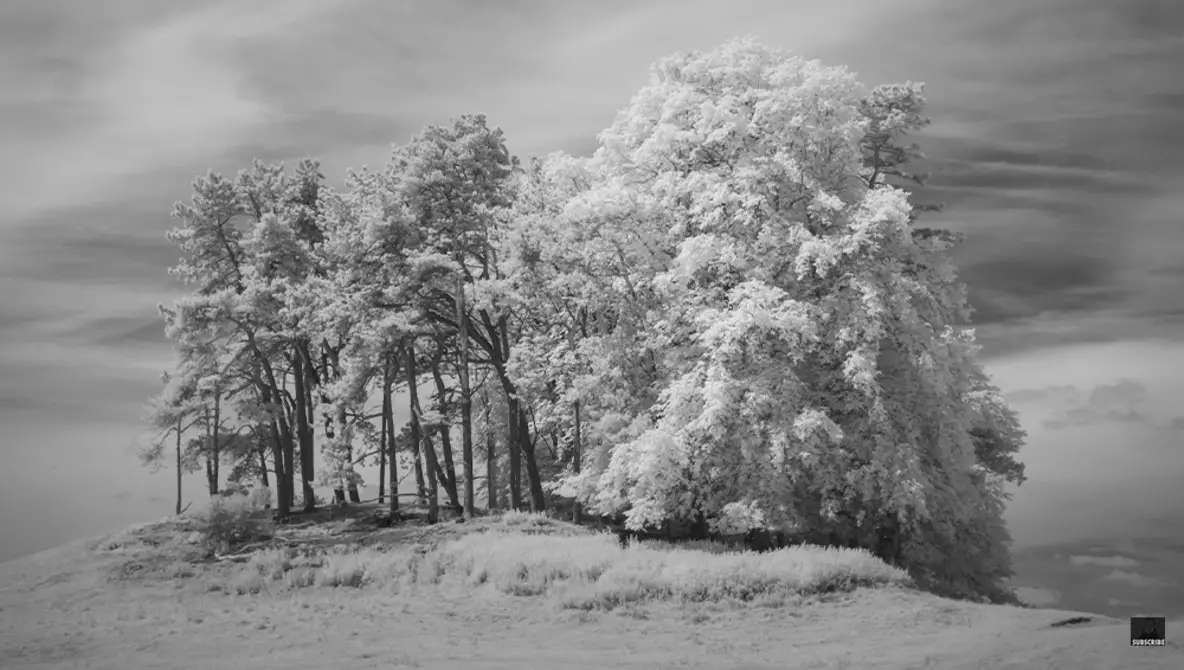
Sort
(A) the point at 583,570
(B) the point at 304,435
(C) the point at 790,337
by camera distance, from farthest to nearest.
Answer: (B) the point at 304,435, (C) the point at 790,337, (A) the point at 583,570

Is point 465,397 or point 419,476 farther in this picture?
point 419,476

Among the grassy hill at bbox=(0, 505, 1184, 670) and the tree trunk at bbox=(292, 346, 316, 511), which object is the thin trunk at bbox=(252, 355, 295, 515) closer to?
the tree trunk at bbox=(292, 346, 316, 511)

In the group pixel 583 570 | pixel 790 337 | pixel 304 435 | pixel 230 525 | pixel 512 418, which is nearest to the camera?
pixel 583 570

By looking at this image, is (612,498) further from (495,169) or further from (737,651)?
(495,169)

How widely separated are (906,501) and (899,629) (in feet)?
19.3

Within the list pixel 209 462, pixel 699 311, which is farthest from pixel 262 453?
pixel 699 311

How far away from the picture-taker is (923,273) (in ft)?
82.2

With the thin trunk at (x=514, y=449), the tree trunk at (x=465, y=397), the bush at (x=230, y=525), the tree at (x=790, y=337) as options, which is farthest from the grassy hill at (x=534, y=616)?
the thin trunk at (x=514, y=449)

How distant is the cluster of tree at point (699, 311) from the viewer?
2284cm

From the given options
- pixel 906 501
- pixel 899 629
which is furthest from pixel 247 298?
pixel 899 629

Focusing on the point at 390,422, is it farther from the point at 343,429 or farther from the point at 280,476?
the point at 280,476

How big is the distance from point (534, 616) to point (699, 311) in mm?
10098

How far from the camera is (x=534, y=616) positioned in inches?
723

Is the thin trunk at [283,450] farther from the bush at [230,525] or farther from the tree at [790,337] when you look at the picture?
the tree at [790,337]
